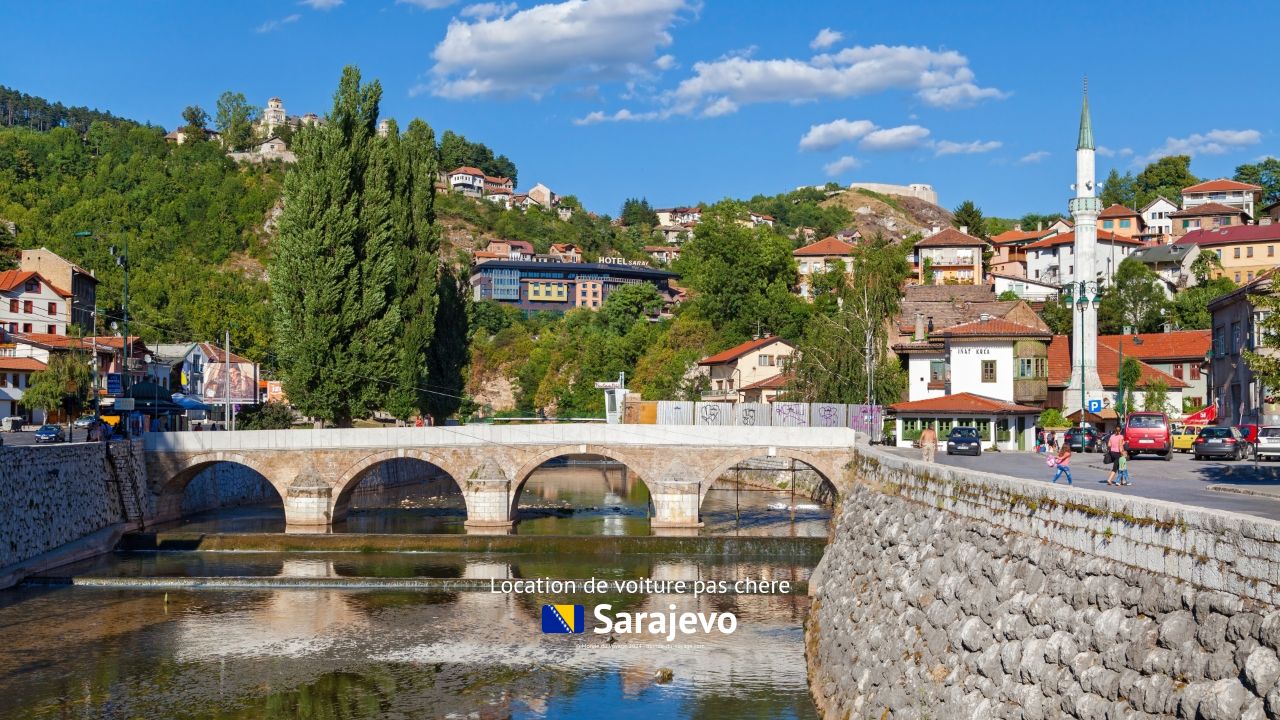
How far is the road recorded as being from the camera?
57.6 ft

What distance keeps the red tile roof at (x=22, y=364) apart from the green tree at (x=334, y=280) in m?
25.9

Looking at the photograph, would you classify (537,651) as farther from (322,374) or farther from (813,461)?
(322,374)

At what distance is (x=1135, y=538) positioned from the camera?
35.6 feet

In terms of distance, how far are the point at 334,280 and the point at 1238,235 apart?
74709 millimetres

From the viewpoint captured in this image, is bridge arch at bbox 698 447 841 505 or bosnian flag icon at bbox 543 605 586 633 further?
bridge arch at bbox 698 447 841 505

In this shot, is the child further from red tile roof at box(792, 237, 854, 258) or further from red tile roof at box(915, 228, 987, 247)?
red tile roof at box(792, 237, 854, 258)

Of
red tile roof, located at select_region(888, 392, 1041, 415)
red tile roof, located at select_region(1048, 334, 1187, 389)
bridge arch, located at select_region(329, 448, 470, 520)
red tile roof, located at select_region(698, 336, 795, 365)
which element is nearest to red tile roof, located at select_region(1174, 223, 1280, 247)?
red tile roof, located at select_region(1048, 334, 1187, 389)

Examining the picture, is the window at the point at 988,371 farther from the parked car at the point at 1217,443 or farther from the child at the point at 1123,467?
the child at the point at 1123,467

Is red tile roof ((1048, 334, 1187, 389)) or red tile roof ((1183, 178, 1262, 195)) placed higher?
red tile roof ((1183, 178, 1262, 195))

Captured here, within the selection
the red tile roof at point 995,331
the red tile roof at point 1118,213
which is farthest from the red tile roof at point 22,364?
the red tile roof at point 1118,213

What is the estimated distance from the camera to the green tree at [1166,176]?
12750 cm

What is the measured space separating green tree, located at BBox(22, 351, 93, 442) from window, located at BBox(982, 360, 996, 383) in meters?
45.0

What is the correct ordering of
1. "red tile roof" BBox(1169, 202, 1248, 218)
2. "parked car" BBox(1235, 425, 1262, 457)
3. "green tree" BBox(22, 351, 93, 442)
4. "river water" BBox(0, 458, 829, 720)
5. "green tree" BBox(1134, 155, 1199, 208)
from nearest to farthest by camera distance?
1. "river water" BBox(0, 458, 829, 720)
2. "parked car" BBox(1235, 425, 1262, 457)
3. "green tree" BBox(22, 351, 93, 442)
4. "red tile roof" BBox(1169, 202, 1248, 218)
5. "green tree" BBox(1134, 155, 1199, 208)

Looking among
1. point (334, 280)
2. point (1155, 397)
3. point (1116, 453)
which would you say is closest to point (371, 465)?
point (334, 280)
